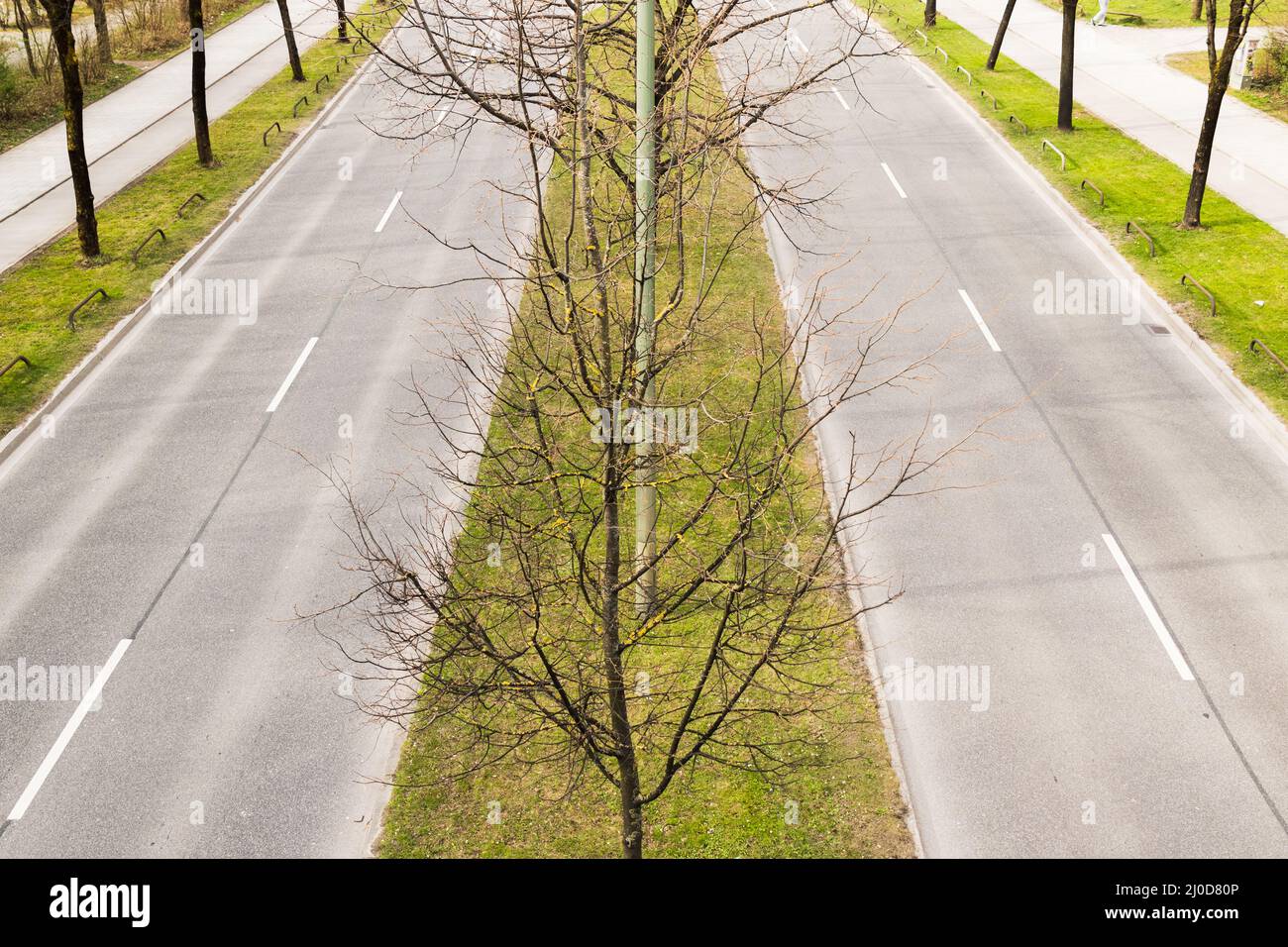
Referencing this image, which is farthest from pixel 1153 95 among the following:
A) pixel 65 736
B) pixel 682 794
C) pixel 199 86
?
pixel 65 736

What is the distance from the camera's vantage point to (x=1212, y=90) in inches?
875

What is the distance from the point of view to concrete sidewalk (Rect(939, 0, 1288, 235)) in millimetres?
26141

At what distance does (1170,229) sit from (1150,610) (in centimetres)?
1301

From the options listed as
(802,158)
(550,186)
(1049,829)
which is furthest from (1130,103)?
(1049,829)

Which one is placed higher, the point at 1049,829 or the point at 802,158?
the point at 802,158

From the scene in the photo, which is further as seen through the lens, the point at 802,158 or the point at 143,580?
the point at 802,158

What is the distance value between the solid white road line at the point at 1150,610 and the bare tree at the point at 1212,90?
1165 cm

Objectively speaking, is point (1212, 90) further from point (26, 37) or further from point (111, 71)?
point (111, 71)

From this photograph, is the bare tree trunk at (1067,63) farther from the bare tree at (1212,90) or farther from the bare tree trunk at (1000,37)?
the bare tree at (1212,90)

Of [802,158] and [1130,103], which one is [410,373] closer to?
[802,158]

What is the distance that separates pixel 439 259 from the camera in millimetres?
23516

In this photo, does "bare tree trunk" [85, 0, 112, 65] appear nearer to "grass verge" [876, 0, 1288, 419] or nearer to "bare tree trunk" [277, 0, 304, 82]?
"bare tree trunk" [277, 0, 304, 82]

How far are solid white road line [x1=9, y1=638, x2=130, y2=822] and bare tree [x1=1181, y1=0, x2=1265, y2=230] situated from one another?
21017 mm

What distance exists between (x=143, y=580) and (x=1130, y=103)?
95.7 ft
